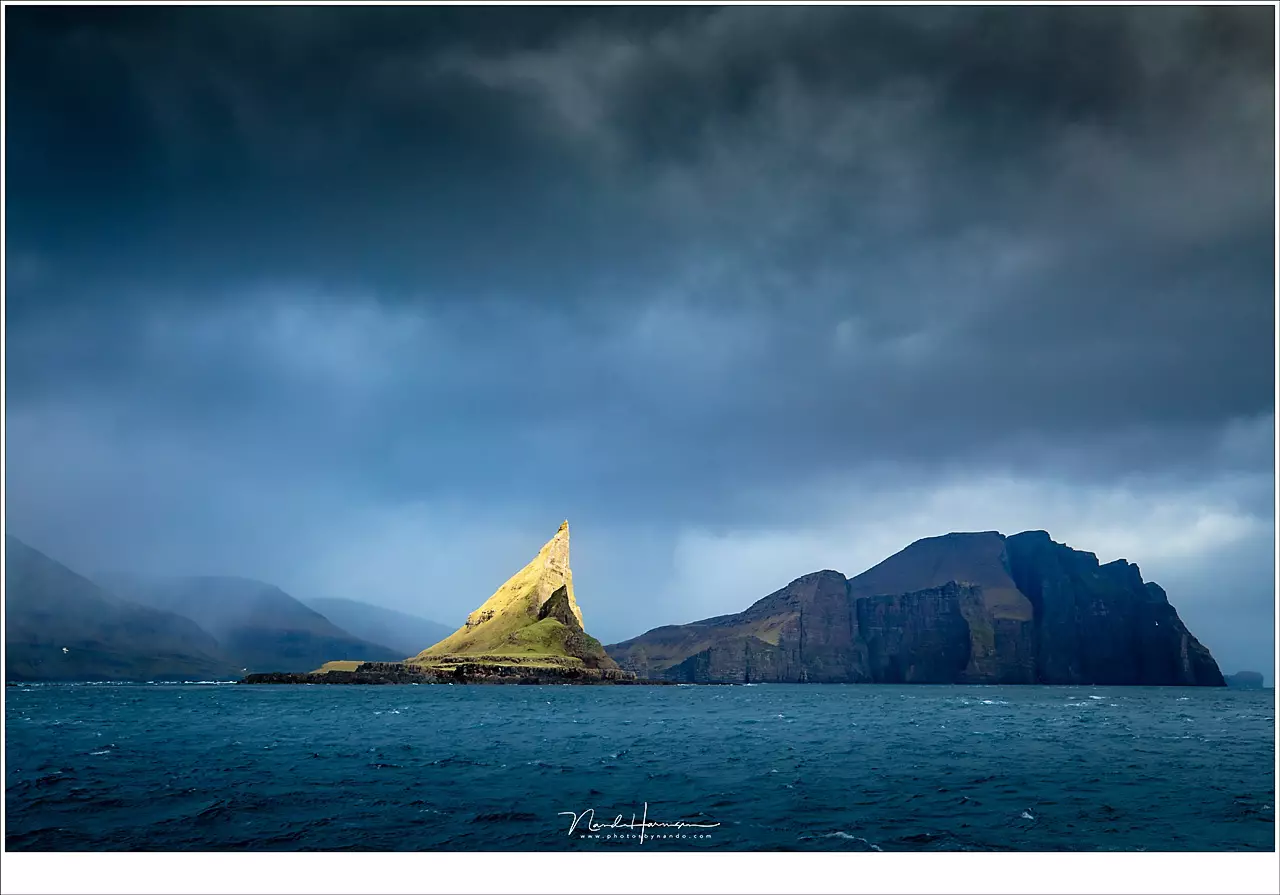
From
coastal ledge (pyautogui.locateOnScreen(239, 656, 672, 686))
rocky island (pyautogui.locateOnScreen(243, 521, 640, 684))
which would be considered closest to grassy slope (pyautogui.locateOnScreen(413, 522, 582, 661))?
rocky island (pyautogui.locateOnScreen(243, 521, 640, 684))

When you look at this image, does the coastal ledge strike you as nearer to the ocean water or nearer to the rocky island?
the rocky island

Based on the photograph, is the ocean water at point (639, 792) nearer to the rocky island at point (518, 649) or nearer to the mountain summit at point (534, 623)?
the rocky island at point (518, 649)

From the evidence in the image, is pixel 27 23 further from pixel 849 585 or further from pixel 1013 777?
pixel 849 585

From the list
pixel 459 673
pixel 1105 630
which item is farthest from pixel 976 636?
pixel 459 673

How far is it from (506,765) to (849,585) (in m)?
176

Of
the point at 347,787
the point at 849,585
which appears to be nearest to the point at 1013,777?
the point at 347,787

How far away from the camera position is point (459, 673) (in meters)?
101
